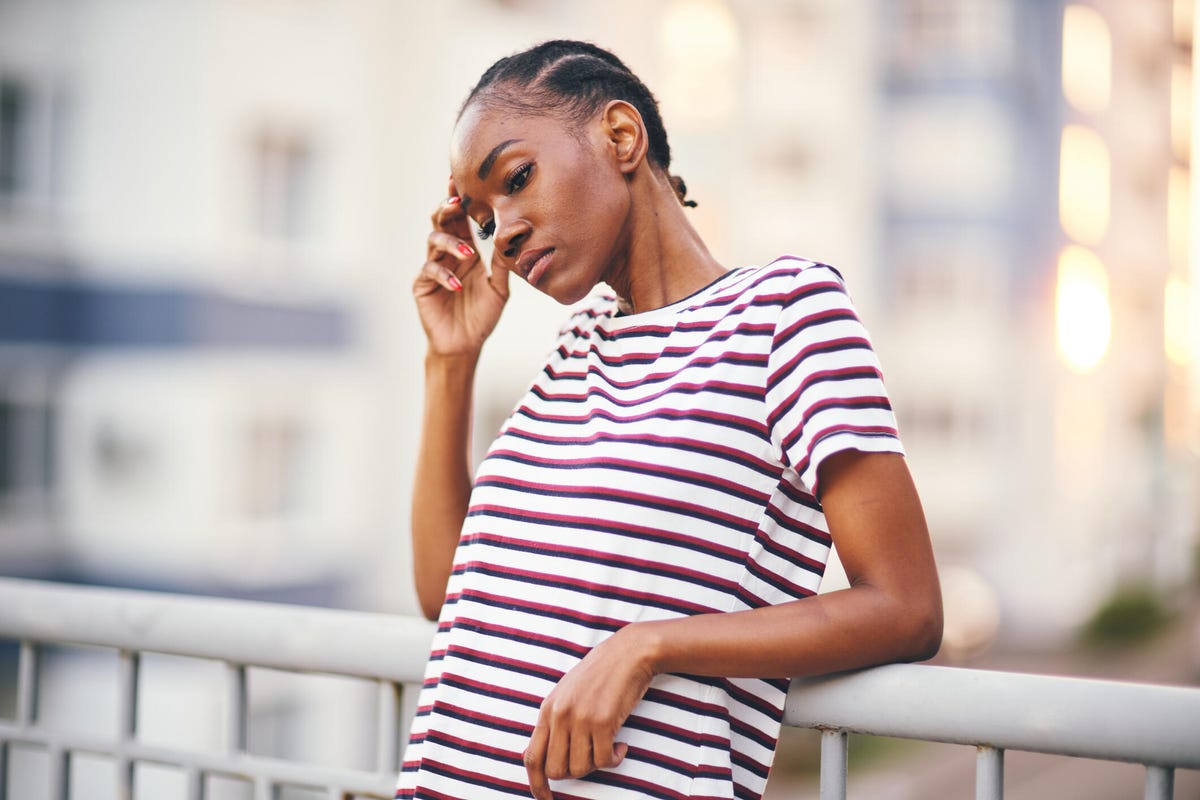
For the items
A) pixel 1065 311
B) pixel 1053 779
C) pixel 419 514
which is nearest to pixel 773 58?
pixel 1065 311

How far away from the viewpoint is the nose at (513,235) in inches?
59.3

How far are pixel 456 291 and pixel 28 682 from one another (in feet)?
3.13

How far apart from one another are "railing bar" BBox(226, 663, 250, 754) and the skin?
1.08ft

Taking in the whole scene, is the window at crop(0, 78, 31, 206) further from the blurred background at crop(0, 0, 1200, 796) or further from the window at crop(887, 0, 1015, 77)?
the window at crop(887, 0, 1015, 77)

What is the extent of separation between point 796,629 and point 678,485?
0.19m

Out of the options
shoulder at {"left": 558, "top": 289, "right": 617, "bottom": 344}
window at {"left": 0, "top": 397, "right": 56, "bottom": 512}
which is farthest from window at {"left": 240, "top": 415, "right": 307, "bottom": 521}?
shoulder at {"left": 558, "top": 289, "right": 617, "bottom": 344}

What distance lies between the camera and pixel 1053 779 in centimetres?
1456

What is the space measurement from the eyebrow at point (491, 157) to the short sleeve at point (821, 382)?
380 mm

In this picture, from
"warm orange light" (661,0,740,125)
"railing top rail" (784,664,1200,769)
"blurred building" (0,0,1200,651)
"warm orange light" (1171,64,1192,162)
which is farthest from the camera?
"warm orange light" (1171,64,1192,162)

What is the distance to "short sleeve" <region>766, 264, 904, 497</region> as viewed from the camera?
128 centimetres

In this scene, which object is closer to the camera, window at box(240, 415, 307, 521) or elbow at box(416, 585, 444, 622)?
elbow at box(416, 585, 444, 622)

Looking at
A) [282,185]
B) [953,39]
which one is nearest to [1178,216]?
[953,39]

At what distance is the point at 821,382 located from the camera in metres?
1.30

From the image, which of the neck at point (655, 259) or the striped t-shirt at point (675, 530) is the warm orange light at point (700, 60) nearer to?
the neck at point (655, 259)
